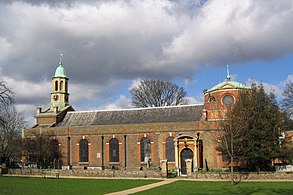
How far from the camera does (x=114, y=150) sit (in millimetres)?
48031

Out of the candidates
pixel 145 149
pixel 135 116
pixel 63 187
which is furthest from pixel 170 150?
pixel 63 187

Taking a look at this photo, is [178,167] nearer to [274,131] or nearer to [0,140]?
[274,131]

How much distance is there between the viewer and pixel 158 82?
218 feet

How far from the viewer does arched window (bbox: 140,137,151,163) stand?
46125mm

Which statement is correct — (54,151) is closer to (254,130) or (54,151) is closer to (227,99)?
(227,99)

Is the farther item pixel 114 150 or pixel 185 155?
pixel 114 150

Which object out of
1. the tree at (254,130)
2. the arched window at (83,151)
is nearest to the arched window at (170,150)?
the tree at (254,130)

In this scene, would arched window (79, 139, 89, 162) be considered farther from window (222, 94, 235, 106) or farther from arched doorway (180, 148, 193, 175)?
window (222, 94, 235, 106)

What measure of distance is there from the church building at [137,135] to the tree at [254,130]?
214 inches

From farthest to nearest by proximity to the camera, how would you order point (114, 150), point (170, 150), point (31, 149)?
point (31, 149) → point (114, 150) → point (170, 150)

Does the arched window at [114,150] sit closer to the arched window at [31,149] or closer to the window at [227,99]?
the arched window at [31,149]

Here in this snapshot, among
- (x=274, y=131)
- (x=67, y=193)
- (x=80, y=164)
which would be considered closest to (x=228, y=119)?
(x=274, y=131)

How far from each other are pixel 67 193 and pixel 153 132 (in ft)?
81.2

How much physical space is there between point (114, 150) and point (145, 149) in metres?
4.35
